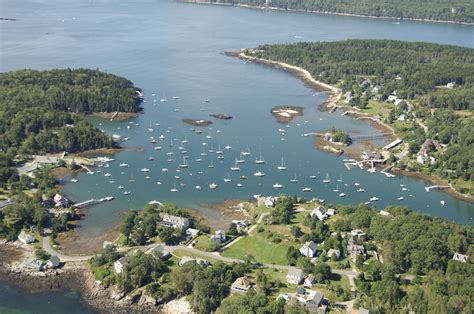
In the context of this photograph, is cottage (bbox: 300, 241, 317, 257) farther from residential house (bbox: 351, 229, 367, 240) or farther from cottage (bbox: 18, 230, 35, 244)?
cottage (bbox: 18, 230, 35, 244)

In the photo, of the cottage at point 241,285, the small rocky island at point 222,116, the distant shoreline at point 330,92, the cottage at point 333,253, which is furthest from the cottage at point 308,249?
the small rocky island at point 222,116

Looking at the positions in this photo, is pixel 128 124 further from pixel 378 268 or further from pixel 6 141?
pixel 378 268

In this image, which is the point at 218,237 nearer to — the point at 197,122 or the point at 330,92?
the point at 197,122

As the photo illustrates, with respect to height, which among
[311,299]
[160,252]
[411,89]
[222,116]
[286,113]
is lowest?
[160,252]

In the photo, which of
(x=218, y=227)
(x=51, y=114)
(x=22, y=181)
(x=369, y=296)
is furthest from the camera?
(x=51, y=114)

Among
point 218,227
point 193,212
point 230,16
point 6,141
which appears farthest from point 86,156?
point 230,16

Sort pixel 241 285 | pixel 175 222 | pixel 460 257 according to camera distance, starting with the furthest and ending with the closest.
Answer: pixel 175 222 → pixel 460 257 → pixel 241 285

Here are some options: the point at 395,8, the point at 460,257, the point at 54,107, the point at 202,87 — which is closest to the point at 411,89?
the point at 202,87
